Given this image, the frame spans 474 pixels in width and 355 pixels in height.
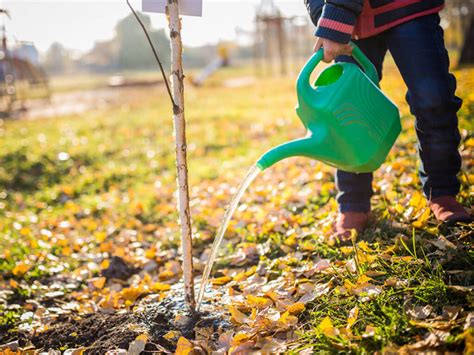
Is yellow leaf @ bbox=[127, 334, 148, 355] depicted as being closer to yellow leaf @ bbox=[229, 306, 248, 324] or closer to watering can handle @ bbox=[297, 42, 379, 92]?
yellow leaf @ bbox=[229, 306, 248, 324]

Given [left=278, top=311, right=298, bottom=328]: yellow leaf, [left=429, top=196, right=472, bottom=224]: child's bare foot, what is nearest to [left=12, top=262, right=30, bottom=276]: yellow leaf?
[left=278, top=311, right=298, bottom=328]: yellow leaf

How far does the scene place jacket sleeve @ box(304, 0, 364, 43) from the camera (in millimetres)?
1769

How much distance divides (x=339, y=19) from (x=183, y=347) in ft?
4.41

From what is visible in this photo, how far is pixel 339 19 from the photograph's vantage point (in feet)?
5.80

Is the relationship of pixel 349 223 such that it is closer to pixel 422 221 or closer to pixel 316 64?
pixel 422 221

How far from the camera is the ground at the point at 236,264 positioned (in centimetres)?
152

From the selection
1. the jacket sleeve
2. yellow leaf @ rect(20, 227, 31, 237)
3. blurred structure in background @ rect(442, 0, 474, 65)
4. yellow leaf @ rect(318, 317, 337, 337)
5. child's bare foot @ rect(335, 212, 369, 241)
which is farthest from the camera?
blurred structure in background @ rect(442, 0, 474, 65)

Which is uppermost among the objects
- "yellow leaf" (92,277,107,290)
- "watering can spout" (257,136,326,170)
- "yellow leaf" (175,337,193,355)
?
"watering can spout" (257,136,326,170)

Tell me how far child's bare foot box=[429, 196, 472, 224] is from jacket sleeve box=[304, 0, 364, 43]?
0.80m

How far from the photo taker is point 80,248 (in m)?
3.04

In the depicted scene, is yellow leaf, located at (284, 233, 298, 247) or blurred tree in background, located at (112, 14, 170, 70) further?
blurred tree in background, located at (112, 14, 170, 70)

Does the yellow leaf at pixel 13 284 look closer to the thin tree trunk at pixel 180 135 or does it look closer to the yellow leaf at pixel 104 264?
the yellow leaf at pixel 104 264

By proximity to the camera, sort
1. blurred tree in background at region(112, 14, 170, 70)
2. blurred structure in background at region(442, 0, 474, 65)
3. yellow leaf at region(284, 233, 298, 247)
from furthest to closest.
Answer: blurred tree in background at region(112, 14, 170, 70)
blurred structure in background at region(442, 0, 474, 65)
yellow leaf at region(284, 233, 298, 247)

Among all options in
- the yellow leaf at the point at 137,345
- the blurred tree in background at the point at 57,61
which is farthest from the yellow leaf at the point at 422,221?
the blurred tree in background at the point at 57,61
